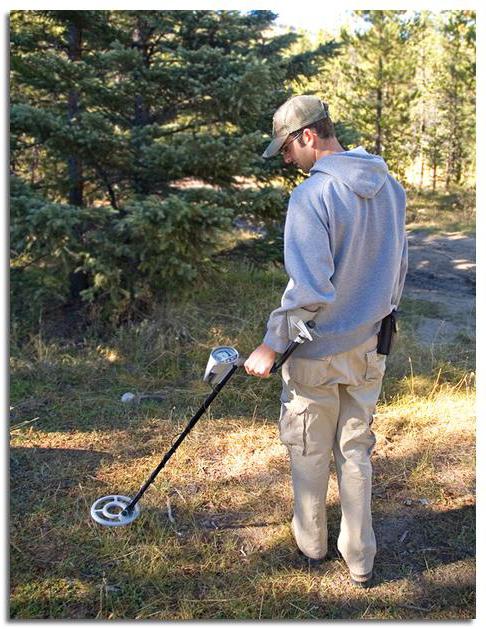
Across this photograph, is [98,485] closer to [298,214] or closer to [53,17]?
[298,214]

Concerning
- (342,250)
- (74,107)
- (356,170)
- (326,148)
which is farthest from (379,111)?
(342,250)

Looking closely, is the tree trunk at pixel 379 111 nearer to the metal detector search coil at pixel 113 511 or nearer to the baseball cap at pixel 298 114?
the baseball cap at pixel 298 114

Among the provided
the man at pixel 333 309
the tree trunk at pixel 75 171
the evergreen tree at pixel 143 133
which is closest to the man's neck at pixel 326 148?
the man at pixel 333 309

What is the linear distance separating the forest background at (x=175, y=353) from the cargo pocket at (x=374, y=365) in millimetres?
988

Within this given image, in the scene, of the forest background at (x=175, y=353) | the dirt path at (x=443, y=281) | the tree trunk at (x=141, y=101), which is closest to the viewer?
the forest background at (x=175, y=353)

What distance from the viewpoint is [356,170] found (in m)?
2.34

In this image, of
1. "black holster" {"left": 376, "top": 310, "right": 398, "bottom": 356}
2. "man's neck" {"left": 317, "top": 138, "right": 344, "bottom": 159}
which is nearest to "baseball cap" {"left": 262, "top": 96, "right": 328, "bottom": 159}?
"man's neck" {"left": 317, "top": 138, "right": 344, "bottom": 159}

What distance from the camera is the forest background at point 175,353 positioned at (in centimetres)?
277

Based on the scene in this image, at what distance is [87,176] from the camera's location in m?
6.12

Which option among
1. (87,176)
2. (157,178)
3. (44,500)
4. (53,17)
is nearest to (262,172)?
(157,178)

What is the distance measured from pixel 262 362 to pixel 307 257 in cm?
48

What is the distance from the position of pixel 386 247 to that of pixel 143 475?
2.08 m

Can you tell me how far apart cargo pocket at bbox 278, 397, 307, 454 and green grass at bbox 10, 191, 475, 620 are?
2.24ft

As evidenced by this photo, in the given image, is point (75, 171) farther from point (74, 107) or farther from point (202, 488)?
point (202, 488)
